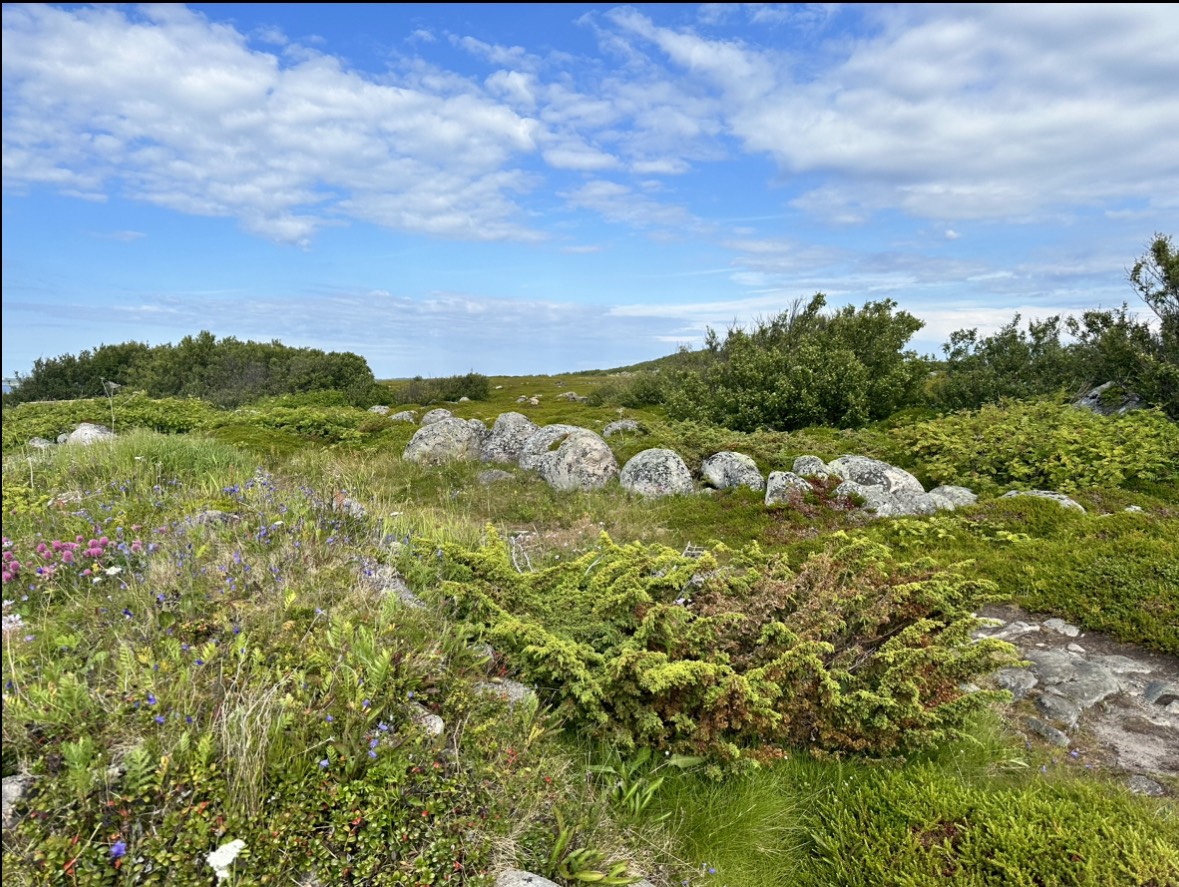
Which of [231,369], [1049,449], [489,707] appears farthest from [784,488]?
[231,369]

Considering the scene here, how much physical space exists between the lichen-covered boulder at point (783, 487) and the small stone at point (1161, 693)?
21.4 feet

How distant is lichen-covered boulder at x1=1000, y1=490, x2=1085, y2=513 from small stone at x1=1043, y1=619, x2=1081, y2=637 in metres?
4.26

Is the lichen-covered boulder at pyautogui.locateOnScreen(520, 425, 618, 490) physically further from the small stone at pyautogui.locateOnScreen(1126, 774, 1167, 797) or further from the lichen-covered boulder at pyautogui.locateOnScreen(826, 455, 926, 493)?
the small stone at pyautogui.locateOnScreen(1126, 774, 1167, 797)

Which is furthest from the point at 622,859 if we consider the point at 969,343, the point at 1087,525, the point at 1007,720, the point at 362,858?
the point at 969,343

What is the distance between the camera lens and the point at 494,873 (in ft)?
10.1

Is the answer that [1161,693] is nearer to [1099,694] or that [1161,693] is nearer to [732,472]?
[1099,694]

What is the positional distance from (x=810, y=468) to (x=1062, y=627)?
657 centimetres

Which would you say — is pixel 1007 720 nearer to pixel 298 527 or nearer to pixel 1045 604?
pixel 1045 604

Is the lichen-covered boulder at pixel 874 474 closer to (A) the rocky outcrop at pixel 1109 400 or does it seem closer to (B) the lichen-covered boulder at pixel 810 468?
(B) the lichen-covered boulder at pixel 810 468

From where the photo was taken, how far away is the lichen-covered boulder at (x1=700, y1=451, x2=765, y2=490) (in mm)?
14211

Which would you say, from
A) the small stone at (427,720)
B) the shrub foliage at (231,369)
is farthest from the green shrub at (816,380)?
the shrub foliage at (231,369)

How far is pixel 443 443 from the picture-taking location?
17.5 meters

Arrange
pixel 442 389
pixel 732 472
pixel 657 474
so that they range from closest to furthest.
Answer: pixel 657 474
pixel 732 472
pixel 442 389

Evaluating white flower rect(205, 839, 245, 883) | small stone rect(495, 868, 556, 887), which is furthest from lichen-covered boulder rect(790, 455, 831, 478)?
white flower rect(205, 839, 245, 883)
